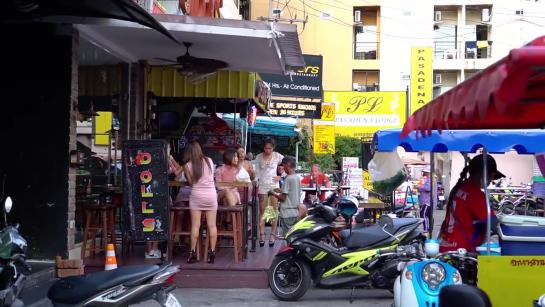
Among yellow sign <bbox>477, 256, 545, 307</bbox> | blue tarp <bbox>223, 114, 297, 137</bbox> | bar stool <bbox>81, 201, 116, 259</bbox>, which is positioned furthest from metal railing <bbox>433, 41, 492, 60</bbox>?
yellow sign <bbox>477, 256, 545, 307</bbox>

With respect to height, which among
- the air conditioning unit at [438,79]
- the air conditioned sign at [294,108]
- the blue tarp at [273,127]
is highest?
the air conditioning unit at [438,79]

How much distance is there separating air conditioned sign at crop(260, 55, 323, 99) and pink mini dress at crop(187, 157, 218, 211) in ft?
38.2

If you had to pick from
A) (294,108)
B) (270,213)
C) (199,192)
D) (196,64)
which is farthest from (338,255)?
(294,108)

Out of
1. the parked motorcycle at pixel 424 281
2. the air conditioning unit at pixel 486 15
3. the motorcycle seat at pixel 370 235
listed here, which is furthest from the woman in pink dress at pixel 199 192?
the air conditioning unit at pixel 486 15

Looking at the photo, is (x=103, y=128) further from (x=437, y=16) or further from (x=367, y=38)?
(x=437, y=16)

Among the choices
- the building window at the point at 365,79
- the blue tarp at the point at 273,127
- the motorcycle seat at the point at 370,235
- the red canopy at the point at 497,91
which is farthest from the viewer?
the building window at the point at 365,79

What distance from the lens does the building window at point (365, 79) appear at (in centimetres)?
3900

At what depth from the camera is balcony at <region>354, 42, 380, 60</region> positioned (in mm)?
39594

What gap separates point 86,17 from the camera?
23.5 feet

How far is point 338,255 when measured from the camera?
7.64 m

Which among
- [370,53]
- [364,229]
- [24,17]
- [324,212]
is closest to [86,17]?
[24,17]

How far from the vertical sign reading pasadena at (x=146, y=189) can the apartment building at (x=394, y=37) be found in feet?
98.9

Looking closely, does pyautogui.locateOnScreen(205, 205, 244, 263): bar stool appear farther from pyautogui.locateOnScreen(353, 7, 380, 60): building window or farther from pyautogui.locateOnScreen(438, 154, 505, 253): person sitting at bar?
pyautogui.locateOnScreen(353, 7, 380, 60): building window

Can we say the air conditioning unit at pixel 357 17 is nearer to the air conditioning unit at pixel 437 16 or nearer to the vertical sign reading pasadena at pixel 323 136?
the air conditioning unit at pixel 437 16
